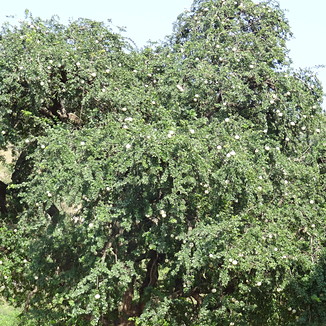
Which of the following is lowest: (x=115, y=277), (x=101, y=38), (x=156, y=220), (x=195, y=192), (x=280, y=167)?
(x=115, y=277)

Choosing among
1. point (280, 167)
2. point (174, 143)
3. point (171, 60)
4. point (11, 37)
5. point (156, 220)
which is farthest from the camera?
point (171, 60)

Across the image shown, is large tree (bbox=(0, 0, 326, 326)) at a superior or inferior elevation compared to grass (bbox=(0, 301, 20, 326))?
superior

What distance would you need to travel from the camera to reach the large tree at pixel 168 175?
5445 millimetres

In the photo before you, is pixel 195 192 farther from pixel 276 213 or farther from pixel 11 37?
pixel 11 37

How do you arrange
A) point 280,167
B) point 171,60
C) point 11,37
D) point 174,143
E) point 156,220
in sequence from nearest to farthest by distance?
point 174,143, point 156,220, point 280,167, point 11,37, point 171,60

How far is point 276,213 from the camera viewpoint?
232 inches

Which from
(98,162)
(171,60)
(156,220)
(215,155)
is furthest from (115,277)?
(171,60)

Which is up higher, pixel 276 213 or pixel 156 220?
pixel 276 213

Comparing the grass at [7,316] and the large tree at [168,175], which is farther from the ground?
the large tree at [168,175]

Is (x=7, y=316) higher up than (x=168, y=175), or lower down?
lower down

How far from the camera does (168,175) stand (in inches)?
217

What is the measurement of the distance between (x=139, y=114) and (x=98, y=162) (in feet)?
3.55

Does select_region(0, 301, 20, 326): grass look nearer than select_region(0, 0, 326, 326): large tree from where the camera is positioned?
No

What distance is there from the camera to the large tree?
545 cm
